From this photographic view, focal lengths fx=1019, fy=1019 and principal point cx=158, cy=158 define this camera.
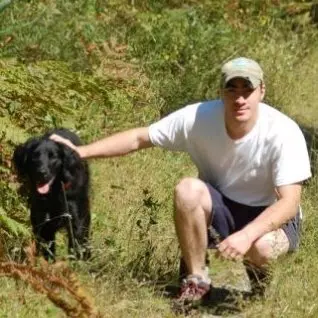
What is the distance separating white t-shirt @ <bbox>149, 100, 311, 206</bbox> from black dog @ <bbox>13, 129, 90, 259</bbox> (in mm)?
598

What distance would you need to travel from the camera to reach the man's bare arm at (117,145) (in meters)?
5.57

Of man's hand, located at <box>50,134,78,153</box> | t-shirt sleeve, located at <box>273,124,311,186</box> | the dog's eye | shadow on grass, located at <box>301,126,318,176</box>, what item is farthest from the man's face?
shadow on grass, located at <box>301,126,318,176</box>

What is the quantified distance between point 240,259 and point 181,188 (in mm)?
534

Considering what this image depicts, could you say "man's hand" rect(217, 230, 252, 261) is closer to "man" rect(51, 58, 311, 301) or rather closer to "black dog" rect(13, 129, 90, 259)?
"man" rect(51, 58, 311, 301)

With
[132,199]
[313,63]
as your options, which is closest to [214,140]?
[132,199]

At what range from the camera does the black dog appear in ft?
19.1

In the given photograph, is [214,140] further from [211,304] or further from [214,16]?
[214,16]

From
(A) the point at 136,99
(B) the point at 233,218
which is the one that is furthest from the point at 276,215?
(A) the point at 136,99

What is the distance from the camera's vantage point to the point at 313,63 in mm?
12641

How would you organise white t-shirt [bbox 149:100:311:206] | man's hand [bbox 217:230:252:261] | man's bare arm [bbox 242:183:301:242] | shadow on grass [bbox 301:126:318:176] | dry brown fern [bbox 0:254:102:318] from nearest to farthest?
dry brown fern [bbox 0:254:102:318]
man's hand [bbox 217:230:252:261]
man's bare arm [bbox 242:183:301:242]
white t-shirt [bbox 149:100:311:206]
shadow on grass [bbox 301:126:318:176]

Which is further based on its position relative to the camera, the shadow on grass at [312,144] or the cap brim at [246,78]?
the shadow on grass at [312,144]

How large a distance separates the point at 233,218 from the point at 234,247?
0.65 metres

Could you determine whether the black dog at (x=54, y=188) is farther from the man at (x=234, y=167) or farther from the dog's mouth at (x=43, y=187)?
the man at (x=234, y=167)

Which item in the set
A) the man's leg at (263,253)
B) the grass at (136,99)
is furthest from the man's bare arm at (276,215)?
the grass at (136,99)
